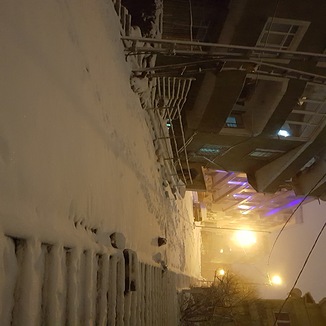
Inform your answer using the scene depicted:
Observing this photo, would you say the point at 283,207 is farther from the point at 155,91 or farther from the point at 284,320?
the point at 155,91

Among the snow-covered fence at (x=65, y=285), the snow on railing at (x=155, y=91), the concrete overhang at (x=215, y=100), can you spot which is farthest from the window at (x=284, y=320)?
the snow-covered fence at (x=65, y=285)

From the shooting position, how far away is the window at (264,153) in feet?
42.7

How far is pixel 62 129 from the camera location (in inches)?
88.1

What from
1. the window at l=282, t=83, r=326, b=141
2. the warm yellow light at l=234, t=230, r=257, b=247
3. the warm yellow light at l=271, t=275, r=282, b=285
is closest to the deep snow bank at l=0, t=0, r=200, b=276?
the window at l=282, t=83, r=326, b=141

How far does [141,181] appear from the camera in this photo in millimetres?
5203

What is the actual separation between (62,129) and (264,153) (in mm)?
12062

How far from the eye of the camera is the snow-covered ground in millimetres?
1633

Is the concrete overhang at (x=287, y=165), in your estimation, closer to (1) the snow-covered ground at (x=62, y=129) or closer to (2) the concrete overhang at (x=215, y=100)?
(2) the concrete overhang at (x=215, y=100)

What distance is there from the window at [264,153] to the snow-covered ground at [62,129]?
9577 mm

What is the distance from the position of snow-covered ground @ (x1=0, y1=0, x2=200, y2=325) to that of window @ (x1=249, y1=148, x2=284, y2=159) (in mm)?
9577

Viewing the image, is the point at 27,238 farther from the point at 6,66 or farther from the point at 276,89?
the point at 276,89

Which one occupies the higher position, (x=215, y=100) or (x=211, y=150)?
(x=211, y=150)

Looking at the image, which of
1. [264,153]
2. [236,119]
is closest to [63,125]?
[236,119]

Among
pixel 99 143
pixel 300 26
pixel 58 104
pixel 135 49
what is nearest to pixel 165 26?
pixel 300 26
